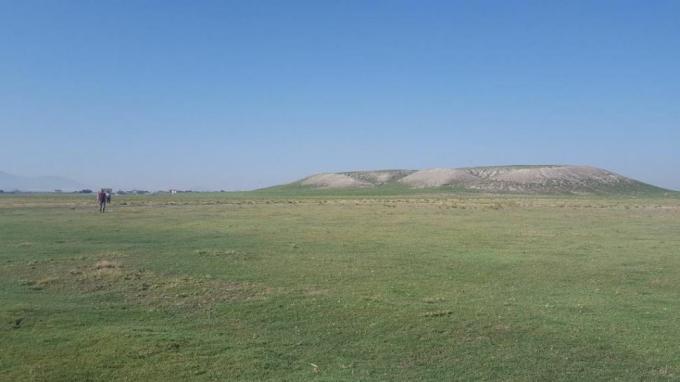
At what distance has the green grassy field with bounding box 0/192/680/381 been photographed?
10344mm

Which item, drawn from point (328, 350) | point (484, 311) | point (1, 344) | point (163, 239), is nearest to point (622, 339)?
point (484, 311)

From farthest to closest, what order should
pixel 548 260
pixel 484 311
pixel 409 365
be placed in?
pixel 548 260, pixel 484 311, pixel 409 365

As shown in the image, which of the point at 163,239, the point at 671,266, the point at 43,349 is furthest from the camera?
the point at 163,239

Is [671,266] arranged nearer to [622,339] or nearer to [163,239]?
[622,339]

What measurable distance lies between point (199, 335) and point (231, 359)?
1880mm

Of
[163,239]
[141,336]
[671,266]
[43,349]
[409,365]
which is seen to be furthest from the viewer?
[163,239]

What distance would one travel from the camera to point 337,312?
47.0 ft

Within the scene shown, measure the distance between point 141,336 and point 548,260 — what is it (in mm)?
17609

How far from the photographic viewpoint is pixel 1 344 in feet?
37.4

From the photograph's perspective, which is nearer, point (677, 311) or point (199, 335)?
point (199, 335)

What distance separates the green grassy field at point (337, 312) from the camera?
10344 mm

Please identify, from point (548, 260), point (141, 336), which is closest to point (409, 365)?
point (141, 336)

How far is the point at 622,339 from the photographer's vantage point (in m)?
11.9

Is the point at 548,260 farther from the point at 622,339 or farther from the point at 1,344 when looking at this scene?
the point at 1,344
